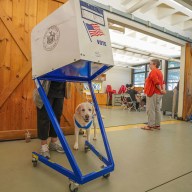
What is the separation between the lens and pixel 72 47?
1.14 metres

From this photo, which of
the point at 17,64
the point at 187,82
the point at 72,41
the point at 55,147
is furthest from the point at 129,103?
the point at 72,41

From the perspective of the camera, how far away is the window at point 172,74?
9891mm

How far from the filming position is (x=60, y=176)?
142cm

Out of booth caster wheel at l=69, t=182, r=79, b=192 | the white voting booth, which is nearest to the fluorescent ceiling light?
the white voting booth

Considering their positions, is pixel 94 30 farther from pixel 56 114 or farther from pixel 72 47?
pixel 56 114

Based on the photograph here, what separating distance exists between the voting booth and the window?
962 cm

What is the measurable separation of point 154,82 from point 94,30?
2588 millimetres

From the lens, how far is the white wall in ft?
40.1

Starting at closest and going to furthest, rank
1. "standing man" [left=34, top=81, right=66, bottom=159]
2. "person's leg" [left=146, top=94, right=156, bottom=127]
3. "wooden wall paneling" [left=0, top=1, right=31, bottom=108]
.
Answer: "standing man" [left=34, top=81, right=66, bottom=159]
"wooden wall paneling" [left=0, top=1, right=31, bottom=108]
"person's leg" [left=146, top=94, right=156, bottom=127]

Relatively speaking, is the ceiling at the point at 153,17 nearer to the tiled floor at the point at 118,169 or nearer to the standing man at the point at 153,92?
the standing man at the point at 153,92

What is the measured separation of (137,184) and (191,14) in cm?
439

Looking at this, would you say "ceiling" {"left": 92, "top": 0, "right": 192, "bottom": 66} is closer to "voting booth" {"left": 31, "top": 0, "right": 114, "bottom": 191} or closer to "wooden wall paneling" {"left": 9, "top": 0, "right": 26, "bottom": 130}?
"wooden wall paneling" {"left": 9, "top": 0, "right": 26, "bottom": 130}

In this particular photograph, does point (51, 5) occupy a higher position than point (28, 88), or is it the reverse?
point (51, 5)

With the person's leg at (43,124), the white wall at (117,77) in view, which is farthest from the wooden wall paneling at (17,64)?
the white wall at (117,77)
